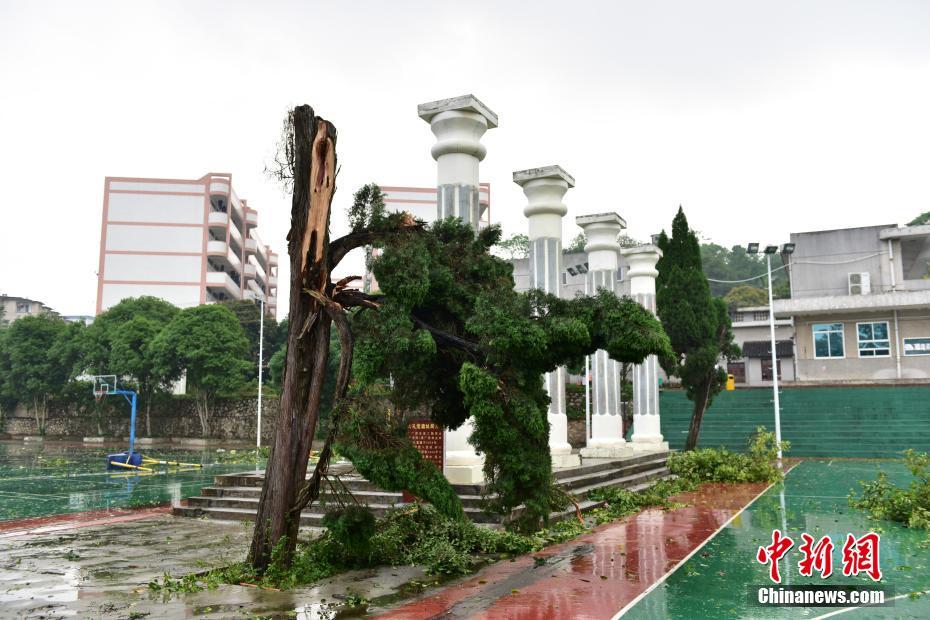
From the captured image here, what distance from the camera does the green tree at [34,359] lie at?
35.2m

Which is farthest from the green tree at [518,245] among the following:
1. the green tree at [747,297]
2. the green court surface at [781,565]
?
the green court surface at [781,565]

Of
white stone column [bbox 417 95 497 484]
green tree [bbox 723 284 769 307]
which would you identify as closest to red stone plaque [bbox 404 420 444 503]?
white stone column [bbox 417 95 497 484]

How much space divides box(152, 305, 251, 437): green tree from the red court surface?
25.1 metres

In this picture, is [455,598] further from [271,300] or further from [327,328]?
[271,300]

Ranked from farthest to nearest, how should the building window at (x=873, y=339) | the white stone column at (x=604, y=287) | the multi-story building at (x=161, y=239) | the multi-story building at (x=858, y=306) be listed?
1. the multi-story building at (x=161, y=239)
2. the building window at (x=873, y=339)
3. the multi-story building at (x=858, y=306)
4. the white stone column at (x=604, y=287)

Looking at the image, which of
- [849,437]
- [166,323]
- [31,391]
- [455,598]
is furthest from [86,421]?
[455,598]

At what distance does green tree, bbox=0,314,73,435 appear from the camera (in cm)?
3516

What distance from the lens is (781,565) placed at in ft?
22.0

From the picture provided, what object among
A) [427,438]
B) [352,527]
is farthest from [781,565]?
[427,438]

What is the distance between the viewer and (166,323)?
114ft

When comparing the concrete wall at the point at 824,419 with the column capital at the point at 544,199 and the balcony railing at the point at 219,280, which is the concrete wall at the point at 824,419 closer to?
the column capital at the point at 544,199

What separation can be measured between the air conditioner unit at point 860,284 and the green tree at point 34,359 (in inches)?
1385

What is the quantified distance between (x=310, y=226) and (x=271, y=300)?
188 feet

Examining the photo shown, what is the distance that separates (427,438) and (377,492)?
131 centimetres
